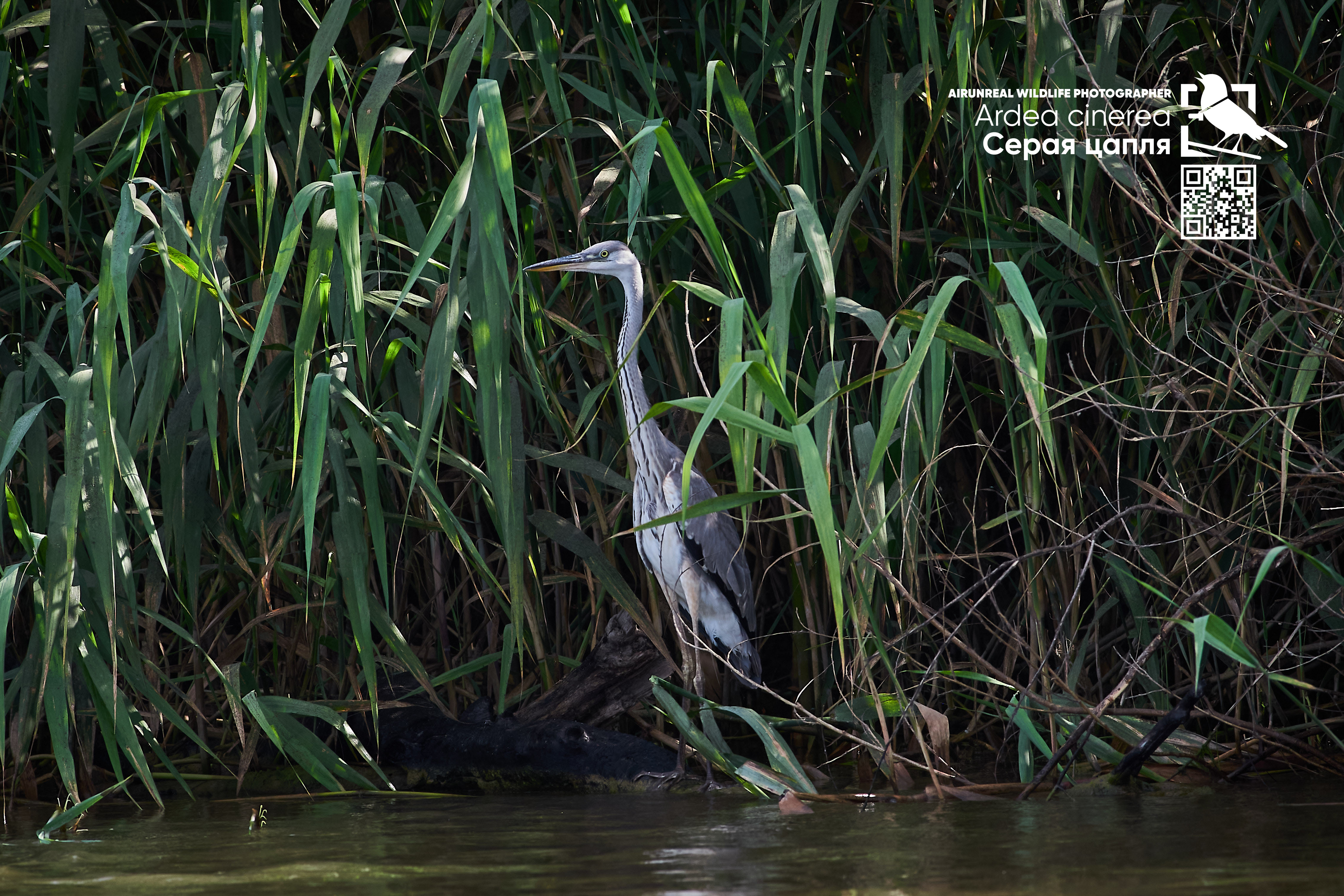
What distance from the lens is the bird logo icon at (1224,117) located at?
117 inches

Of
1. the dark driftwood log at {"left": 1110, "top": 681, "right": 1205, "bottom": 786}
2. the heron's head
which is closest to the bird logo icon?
the dark driftwood log at {"left": 1110, "top": 681, "right": 1205, "bottom": 786}

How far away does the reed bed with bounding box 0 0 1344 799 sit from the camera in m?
2.52

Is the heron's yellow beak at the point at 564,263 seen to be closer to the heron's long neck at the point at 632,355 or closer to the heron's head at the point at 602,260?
the heron's head at the point at 602,260

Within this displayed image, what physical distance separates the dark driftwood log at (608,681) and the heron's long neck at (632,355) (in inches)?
20.7

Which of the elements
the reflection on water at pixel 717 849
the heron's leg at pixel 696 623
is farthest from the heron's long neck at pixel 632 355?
the reflection on water at pixel 717 849

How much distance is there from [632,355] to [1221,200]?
4.85 feet

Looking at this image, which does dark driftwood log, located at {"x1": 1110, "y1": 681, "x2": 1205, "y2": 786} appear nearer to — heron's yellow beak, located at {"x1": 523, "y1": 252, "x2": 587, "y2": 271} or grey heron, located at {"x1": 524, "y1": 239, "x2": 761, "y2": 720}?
grey heron, located at {"x1": 524, "y1": 239, "x2": 761, "y2": 720}

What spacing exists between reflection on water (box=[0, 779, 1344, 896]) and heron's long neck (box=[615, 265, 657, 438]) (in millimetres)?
1001

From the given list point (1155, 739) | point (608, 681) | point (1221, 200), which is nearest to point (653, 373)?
point (608, 681)

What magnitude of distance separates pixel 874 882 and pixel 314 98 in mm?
2405

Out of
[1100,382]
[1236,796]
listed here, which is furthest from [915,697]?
[1100,382]

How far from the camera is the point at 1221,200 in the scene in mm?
3068

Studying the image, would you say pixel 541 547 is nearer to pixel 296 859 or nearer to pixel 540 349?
pixel 540 349

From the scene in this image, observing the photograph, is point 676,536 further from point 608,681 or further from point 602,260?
point 602,260
